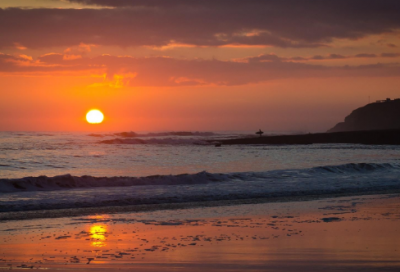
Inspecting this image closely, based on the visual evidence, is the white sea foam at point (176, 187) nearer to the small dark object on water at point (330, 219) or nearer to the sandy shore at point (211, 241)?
the sandy shore at point (211, 241)

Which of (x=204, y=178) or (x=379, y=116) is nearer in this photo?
(x=204, y=178)

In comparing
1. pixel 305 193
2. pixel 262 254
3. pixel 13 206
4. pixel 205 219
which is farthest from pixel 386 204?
pixel 13 206

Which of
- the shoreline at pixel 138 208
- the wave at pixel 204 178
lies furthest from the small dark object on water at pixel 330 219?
the wave at pixel 204 178

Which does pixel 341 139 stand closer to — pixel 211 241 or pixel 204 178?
pixel 204 178

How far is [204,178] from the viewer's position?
21.7m

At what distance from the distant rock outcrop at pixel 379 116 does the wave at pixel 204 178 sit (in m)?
106

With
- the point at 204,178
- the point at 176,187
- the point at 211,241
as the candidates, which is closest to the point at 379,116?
the point at 204,178

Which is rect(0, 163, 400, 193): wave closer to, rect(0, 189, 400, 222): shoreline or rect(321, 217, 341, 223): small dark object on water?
rect(0, 189, 400, 222): shoreline

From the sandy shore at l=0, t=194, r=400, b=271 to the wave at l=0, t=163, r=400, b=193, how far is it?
7420 mm

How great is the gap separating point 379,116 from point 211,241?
138410 mm

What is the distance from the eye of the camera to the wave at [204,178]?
18.3 metres

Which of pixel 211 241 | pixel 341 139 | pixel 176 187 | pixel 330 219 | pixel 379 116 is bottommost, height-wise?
pixel 330 219

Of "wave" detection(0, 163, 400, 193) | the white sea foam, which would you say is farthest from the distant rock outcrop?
the white sea foam

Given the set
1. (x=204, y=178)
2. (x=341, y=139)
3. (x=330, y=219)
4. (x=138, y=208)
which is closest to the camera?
(x=330, y=219)
